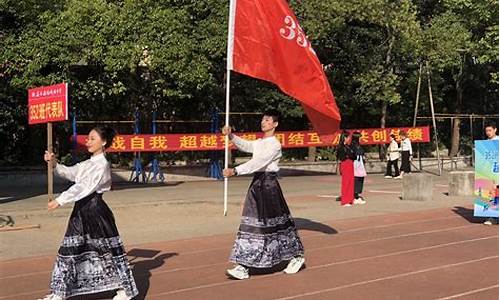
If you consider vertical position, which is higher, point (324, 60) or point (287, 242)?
point (324, 60)

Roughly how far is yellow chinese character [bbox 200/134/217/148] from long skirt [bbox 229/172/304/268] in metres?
14.4

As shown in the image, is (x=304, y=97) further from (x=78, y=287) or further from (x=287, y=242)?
(x=78, y=287)

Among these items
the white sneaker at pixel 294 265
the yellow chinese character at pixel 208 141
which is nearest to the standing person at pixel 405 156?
the yellow chinese character at pixel 208 141

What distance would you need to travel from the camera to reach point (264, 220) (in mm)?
6906

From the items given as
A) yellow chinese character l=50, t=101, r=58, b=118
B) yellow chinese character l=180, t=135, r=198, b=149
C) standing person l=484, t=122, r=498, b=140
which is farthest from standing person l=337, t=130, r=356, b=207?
yellow chinese character l=180, t=135, r=198, b=149

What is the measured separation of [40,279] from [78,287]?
5.10ft

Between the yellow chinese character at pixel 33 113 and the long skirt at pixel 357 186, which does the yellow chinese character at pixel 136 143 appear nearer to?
the yellow chinese character at pixel 33 113

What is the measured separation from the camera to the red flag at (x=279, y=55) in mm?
8188

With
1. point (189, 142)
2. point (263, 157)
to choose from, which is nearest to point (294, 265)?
point (263, 157)

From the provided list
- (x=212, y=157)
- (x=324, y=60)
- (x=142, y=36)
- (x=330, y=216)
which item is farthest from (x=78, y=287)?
(x=324, y=60)

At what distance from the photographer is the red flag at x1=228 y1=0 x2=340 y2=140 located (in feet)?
26.9

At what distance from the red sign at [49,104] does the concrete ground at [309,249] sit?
1933mm

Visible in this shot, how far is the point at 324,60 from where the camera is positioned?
82.6 feet

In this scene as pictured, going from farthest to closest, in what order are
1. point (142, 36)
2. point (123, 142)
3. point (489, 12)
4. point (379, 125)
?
point (379, 125)
point (489, 12)
point (123, 142)
point (142, 36)
